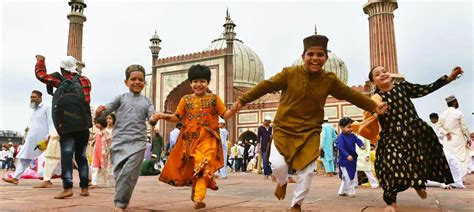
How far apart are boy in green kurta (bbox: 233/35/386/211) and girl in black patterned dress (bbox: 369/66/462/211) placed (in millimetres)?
416

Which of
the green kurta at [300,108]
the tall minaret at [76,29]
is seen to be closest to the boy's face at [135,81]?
the green kurta at [300,108]

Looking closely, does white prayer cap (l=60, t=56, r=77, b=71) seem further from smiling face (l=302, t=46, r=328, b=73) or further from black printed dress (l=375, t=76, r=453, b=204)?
black printed dress (l=375, t=76, r=453, b=204)

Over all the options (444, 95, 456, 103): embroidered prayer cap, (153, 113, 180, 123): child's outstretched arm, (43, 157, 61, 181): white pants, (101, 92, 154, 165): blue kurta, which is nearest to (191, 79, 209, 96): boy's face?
(153, 113, 180, 123): child's outstretched arm

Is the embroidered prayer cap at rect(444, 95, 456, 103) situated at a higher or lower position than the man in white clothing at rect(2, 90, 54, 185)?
higher

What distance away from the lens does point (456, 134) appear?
6988mm

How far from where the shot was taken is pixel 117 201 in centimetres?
282

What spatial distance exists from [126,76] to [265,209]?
1592mm

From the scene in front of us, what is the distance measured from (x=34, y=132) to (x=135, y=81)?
3.19 meters

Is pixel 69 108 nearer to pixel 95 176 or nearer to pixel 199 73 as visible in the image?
pixel 199 73

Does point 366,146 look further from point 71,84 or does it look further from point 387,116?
point 71,84

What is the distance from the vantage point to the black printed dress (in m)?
2.99

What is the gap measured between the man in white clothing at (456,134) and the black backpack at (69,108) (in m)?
6.10

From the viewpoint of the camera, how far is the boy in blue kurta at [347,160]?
4574 millimetres

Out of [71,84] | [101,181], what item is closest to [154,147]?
[101,181]
